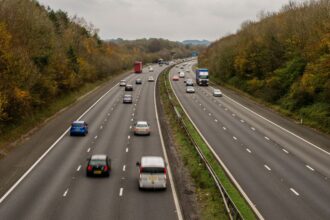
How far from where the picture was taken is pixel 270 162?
127 feet

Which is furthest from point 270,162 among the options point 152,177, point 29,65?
point 29,65

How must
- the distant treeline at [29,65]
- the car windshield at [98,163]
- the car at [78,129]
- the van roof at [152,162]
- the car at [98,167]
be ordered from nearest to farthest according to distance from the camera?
1. the van roof at [152,162]
2. the car at [98,167]
3. the car windshield at [98,163]
4. the distant treeline at [29,65]
5. the car at [78,129]

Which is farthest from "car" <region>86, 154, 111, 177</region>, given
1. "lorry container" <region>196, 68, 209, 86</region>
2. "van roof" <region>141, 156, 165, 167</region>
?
"lorry container" <region>196, 68, 209, 86</region>

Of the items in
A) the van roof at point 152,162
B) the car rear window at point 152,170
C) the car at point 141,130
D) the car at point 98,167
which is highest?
the van roof at point 152,162

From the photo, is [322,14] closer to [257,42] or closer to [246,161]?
[257,42]

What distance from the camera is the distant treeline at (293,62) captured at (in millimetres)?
59250

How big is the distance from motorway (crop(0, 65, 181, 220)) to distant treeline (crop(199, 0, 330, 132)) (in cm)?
2080

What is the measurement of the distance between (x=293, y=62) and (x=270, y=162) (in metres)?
37.2

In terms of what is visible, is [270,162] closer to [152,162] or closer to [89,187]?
[152,162]

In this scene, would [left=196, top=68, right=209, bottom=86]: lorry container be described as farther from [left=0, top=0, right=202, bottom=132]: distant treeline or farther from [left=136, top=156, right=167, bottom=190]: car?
[left=136, top=156, right=167, bottom=190]: car

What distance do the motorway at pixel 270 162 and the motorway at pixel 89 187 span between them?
522 cm

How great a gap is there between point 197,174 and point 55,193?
9.56 m

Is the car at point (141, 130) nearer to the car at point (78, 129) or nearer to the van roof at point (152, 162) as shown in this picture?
the car at point (78, 129)

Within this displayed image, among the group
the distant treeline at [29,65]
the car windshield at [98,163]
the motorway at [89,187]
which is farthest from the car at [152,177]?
the distant treeline at [29,65]
